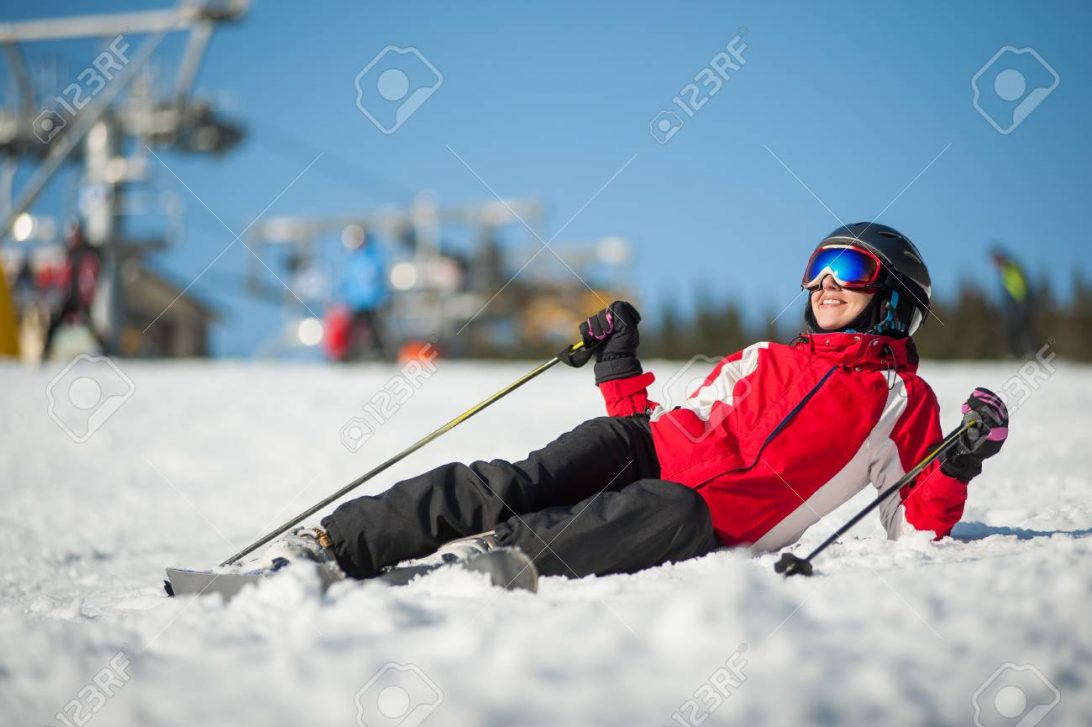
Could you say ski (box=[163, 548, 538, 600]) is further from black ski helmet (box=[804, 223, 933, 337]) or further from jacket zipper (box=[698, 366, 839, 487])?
black ski helmet (box=[804, 223, 933, 337])

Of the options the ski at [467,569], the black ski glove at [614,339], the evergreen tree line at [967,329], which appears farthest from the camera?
the evergreen tree line at [967,329]

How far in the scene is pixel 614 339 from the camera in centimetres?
314

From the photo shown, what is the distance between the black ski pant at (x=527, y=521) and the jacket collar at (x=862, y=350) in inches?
26.5

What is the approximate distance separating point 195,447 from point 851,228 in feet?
18.1

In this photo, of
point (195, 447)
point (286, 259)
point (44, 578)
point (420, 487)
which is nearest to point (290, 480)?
point (195, 447)

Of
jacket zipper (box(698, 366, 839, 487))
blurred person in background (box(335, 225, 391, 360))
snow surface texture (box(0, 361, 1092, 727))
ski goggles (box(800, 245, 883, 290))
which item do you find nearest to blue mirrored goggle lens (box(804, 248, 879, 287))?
ski goggles (box(800, 245, 883, 290))

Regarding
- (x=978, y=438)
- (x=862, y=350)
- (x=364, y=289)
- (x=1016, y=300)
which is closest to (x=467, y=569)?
(x=862, y=350)

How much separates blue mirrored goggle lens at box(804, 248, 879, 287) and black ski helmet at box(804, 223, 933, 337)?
27 mm

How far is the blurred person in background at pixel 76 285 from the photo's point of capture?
11.1 m

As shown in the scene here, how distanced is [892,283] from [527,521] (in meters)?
1.39

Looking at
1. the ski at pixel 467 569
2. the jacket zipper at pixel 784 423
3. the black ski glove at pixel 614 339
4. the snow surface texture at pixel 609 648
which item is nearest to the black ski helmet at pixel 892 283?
the jacket zipper at pixel 784 423

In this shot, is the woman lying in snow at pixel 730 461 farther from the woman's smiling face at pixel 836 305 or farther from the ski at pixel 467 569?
the ski at pixel 467 569

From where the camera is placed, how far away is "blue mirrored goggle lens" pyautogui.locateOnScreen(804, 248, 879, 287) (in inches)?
116

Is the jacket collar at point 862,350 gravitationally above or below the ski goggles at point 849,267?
below
